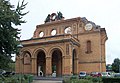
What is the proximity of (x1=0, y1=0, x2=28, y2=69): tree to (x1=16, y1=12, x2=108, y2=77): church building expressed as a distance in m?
32.7

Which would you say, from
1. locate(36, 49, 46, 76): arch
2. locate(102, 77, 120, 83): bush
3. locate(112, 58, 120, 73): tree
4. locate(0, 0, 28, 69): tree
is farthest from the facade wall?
locate(112, 58, 120, 73): tree

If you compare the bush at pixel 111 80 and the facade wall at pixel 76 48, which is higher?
the facade wall at pixel 76 48

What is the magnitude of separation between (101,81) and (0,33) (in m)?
19.4

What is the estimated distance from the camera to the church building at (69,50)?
5162 centimetres

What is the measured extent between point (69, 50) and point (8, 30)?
33.7 m

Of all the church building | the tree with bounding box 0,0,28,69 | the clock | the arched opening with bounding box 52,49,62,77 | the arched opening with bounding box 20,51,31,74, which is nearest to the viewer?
the tree with bounding box 0,0,28,69

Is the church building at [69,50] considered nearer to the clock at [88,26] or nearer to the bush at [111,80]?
the clock at [88,26]

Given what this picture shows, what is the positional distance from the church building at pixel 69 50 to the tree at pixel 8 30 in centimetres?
3268

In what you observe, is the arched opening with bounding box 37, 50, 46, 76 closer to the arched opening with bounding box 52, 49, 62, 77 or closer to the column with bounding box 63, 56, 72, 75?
the arched opening with bounding box 52, 49, 62, 77

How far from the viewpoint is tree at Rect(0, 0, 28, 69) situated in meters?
16.3

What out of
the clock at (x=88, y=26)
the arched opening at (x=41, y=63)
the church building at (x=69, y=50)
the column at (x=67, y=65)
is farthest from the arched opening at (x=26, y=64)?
the clock at (x=88, y=26)

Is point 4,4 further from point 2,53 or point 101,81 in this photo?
point 101,81

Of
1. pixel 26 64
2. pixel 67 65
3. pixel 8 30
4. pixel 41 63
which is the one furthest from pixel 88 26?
pixel 8 30

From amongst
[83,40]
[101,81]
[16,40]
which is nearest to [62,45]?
[83,40]
